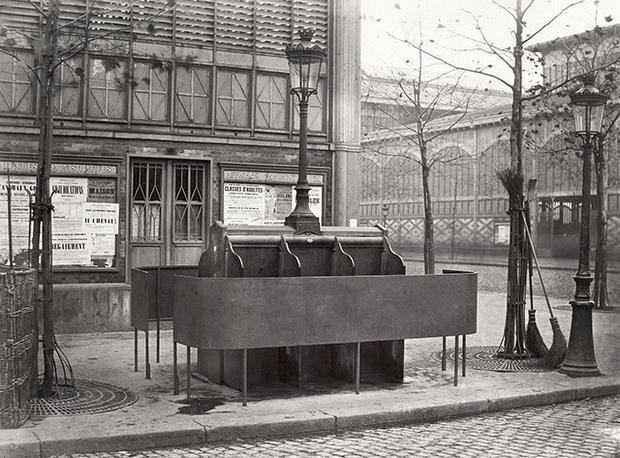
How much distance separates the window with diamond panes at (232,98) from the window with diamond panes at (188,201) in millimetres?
1001

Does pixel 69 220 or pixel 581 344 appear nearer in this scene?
pixel 581 344

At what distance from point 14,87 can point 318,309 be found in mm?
7587

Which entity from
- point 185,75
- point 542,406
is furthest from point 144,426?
point 185,75

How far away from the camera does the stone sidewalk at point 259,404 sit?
6859mm

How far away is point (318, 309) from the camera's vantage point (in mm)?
8359

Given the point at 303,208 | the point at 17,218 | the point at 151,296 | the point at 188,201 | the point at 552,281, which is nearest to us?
the point at 303,208

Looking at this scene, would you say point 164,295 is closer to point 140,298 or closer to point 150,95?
point 140,298

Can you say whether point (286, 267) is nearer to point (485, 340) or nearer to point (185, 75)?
point (485, 340)

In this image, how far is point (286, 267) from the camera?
9.03m

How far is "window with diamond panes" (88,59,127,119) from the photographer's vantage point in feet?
45.4

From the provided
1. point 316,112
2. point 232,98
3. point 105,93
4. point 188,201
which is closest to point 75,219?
point 188,201

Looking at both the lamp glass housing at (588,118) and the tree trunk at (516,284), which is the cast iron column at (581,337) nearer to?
the tree trunk at (516,284)

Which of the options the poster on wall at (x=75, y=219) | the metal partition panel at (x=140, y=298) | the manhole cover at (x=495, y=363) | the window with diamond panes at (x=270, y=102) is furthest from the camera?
the window with diamond panes at (x=270, y=102)

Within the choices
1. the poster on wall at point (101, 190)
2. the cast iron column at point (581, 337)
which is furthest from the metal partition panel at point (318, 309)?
the poster on wall at point (101, 190)
